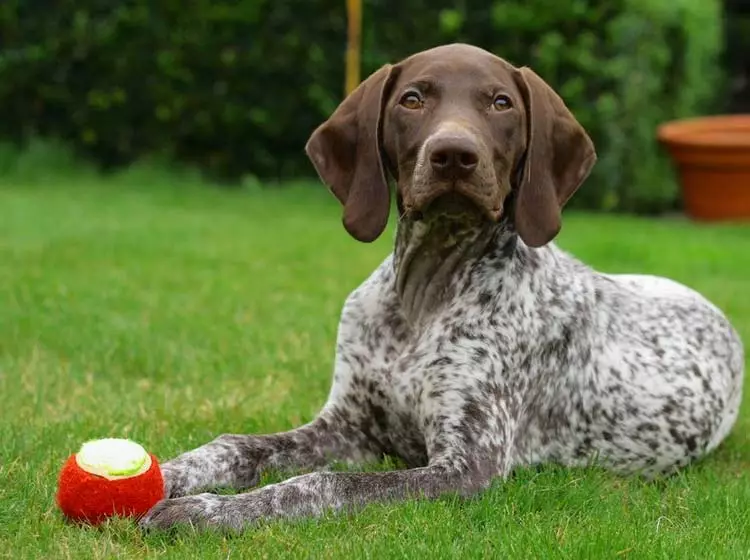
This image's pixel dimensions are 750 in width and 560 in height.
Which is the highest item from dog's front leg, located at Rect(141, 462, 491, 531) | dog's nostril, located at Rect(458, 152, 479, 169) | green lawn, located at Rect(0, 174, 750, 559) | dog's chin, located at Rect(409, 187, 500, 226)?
dog's nostril, located at Rect(458, 152, 479, 169)

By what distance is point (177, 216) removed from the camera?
10.5 metres

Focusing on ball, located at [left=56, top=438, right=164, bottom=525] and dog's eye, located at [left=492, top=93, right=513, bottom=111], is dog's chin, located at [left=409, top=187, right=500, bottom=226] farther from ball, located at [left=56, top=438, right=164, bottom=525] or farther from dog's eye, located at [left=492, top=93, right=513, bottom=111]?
ball, located at [left=56, top=438, right=164, bottom=525]

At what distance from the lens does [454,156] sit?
384 centimetres

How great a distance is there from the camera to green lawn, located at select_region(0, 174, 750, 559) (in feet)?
11.7

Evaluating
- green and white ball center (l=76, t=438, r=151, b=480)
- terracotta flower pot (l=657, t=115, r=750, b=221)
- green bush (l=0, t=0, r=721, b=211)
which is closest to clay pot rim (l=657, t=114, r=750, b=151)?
terracotta flower pot (l=657, t=115, r=750, b=221)

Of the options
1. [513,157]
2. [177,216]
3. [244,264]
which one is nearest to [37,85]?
[177,216]

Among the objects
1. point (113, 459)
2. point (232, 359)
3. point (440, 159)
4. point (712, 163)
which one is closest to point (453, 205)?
point (440, 159)

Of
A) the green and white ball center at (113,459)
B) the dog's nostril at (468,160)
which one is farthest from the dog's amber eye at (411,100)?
the green and white ball center at (113,459)

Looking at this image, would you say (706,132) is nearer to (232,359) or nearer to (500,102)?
(232,359)

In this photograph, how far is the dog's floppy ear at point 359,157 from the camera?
13.9 feet

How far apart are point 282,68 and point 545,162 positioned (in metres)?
8.16

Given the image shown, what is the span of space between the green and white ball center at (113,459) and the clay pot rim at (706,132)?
824 cm

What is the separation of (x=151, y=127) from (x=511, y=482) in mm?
9100

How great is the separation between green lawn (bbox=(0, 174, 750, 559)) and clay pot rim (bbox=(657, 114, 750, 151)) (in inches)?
27.4
